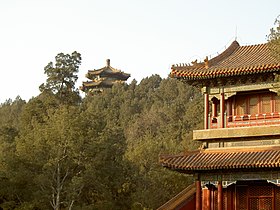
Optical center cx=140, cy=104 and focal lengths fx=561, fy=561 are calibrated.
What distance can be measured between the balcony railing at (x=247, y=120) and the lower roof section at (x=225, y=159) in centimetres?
108

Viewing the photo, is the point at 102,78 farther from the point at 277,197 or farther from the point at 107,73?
the point at 277,197

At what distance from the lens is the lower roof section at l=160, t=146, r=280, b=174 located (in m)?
20.9

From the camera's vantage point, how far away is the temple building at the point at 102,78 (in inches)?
4171

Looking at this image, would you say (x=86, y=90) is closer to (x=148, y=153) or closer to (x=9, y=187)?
(x=148, y=153)

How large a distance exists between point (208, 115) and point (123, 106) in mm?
76755

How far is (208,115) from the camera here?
23.8 metres

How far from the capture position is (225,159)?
72.1ft

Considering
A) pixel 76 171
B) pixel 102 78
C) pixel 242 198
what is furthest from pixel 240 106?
pixel 102 78

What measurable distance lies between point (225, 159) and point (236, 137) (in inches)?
45.6

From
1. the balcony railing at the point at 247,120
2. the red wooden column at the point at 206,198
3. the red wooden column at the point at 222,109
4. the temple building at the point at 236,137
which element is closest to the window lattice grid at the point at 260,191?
the temple building at the point at 236,137

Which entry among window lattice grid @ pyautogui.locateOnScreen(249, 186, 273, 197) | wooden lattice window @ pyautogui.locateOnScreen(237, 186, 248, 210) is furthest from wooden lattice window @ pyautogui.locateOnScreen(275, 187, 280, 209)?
wooden lattice window @ pyautogui.locateOnScreen(237, 186, 248, 210)

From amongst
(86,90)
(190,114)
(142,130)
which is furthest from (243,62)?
(86,90)

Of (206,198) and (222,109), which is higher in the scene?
(222,109)

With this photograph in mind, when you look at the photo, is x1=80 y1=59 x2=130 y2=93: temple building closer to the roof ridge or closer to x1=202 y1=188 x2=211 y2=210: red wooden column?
the roof ridge
